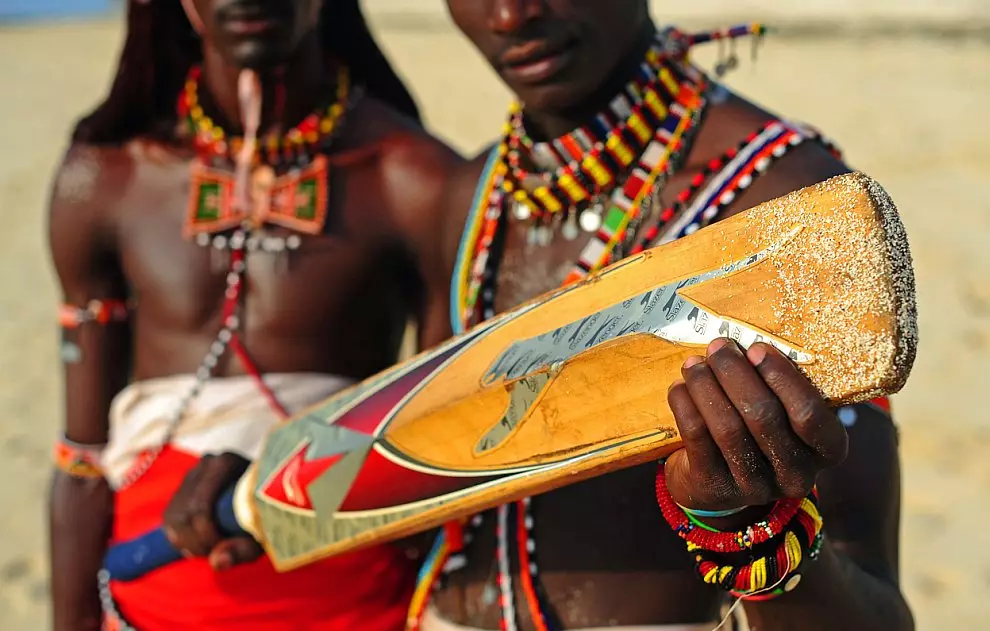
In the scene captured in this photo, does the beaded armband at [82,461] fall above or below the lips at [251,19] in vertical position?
below

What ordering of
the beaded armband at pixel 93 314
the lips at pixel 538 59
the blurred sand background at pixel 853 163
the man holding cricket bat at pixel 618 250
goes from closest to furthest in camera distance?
the man holding cricket bat at pixel 618 250 < the lips at pixel 538 59 < the beaded armband at pixel 93 314 < the blurred sand background at pixel 853 163

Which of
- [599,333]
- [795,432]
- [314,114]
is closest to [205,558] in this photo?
[314,114]

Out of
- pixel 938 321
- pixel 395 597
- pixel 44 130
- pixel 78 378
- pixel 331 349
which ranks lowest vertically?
pixel 44 130

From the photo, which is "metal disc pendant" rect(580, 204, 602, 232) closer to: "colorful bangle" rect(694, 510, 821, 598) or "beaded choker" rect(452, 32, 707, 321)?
"beaded choker" rect(452, 32, 707, 321)

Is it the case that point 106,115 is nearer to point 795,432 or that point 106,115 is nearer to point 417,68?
point 795,432

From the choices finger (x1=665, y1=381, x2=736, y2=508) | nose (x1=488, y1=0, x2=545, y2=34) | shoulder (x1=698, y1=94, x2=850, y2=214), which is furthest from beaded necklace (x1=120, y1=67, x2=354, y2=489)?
finger (x1=665, y1=381, x2=736, y2=508)

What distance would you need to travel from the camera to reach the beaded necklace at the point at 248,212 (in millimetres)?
1957

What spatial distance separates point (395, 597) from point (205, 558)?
1.10 ft

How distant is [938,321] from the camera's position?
6.34m

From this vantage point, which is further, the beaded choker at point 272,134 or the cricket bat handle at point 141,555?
the beaded choker at point 272,134

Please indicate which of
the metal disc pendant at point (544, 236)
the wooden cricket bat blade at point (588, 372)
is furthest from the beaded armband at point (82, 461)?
the metal disc pendant at point (544, 236)

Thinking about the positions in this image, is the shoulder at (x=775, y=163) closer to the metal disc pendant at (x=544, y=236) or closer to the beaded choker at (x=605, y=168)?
the beaded choker at (x=605, y=168)

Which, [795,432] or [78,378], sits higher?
[795,432]

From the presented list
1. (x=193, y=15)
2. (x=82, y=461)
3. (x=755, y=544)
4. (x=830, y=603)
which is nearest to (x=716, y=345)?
(x=755, y=544)
